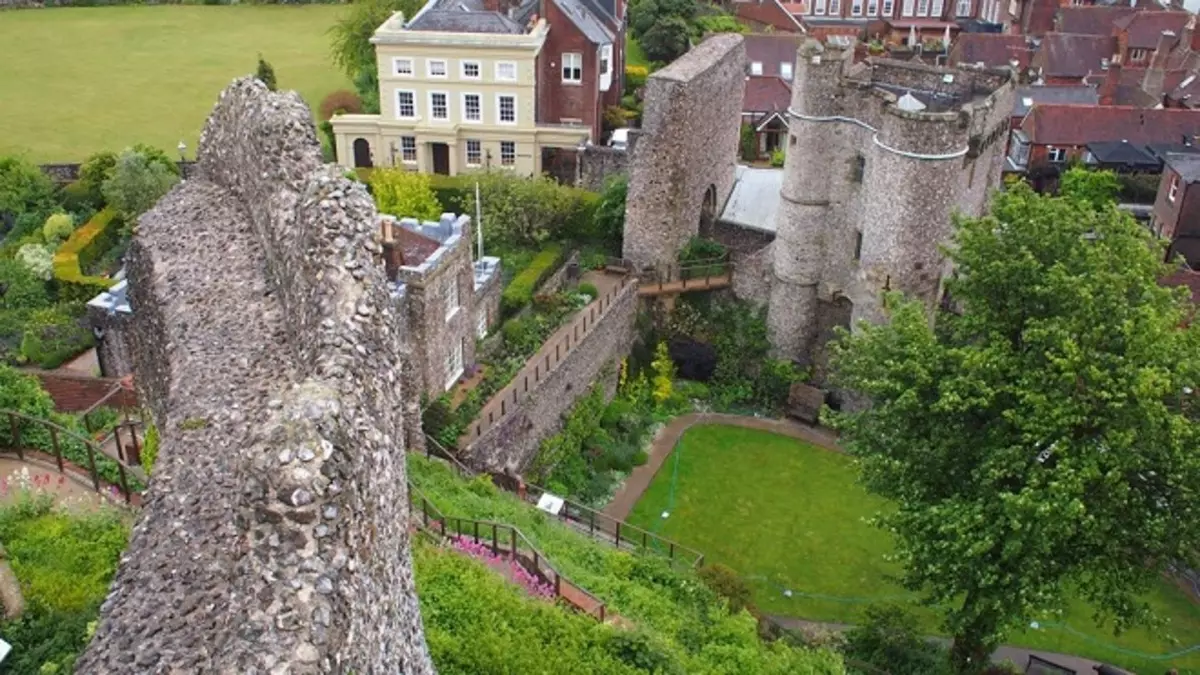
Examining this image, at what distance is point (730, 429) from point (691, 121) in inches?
348

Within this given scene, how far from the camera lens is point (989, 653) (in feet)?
65.6

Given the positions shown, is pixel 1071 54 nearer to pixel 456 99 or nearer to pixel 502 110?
pixel 502 110

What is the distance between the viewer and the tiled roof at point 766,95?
4762 cm

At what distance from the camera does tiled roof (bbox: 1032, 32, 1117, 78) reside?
2196 inches

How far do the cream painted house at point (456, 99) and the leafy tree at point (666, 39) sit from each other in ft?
59.2

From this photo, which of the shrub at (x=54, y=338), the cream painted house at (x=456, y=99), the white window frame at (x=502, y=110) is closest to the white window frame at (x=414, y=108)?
the cream painted house at (x=456, y=99)

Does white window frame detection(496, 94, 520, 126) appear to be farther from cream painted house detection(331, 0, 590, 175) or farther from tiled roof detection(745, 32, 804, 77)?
tiled roof detection(745, 32, 804, 77)

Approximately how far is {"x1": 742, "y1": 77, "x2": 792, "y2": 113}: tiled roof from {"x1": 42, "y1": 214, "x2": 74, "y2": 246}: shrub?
89.9 ft

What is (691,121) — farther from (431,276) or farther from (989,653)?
(989,653)

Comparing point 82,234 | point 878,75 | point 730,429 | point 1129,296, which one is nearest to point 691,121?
point 878,75

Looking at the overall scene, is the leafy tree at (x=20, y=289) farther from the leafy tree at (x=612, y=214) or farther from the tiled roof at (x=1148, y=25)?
the tiled roof at (x=1148, y=25)

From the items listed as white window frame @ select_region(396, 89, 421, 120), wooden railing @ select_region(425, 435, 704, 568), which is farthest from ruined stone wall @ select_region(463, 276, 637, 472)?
white window frame @ select_region(396, 89, 421, 120)

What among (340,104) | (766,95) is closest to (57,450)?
(340,104)

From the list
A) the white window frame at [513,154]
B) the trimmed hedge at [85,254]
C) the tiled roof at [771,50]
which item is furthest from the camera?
the tiled roof at [771,50]
